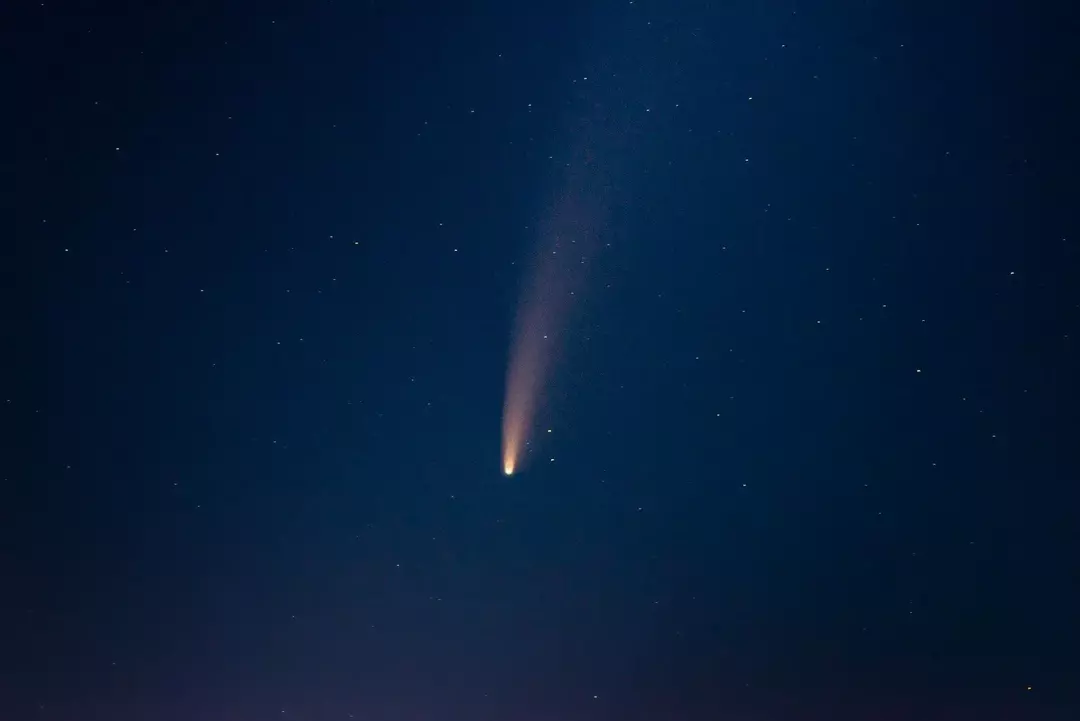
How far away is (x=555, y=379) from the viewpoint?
6.95 ft

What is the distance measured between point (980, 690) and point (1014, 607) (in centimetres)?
26

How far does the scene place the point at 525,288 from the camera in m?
2.09

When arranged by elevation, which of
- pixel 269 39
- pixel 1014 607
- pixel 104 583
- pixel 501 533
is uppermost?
pixel 269 39

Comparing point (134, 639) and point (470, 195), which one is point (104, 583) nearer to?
point (134, 639)

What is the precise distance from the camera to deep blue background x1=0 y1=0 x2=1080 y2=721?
6.65ft

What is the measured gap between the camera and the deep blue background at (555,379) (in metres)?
2.03

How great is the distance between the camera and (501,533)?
215 cm

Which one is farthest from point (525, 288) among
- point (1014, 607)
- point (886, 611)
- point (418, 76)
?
point (1014, 607)

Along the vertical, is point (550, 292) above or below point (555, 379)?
above

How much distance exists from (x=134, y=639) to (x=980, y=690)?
2416mm

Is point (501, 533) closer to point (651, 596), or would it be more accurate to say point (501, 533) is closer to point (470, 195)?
point (651, 596)

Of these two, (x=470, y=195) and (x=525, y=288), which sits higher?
(x=470, y=195)

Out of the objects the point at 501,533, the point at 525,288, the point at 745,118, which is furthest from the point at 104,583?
the point at 745,118

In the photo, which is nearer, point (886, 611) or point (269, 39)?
point (269, 39)
